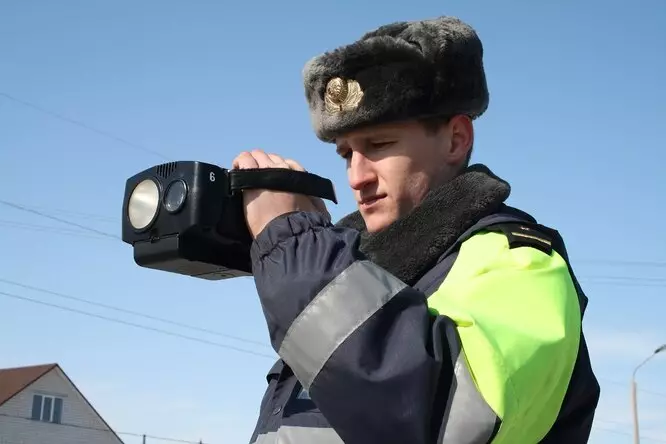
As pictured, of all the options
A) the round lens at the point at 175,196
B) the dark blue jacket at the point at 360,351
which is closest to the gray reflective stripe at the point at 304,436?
the dark blue jacket at the point at 360,351

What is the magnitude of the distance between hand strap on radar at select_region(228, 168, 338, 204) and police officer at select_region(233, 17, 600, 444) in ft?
0.06

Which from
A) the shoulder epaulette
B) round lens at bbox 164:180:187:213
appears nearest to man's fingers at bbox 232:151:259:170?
round lens at bbox 164:180:187:213

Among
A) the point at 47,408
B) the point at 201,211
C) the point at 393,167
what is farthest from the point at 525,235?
the point at 47,408

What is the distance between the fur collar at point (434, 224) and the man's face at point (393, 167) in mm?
73

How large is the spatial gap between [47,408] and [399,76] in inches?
1190

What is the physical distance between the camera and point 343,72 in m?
2.05

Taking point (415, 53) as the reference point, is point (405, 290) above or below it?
below

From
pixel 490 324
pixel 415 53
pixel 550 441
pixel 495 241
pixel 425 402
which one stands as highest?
pixel 415 53

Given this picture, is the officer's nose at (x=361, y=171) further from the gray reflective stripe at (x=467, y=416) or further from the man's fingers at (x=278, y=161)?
the gray reflective stripe at (x=467, y=416)

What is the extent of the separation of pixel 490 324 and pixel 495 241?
269 mm

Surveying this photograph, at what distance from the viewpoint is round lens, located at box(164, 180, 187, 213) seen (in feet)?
5.86

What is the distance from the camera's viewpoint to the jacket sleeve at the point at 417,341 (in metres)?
1.41

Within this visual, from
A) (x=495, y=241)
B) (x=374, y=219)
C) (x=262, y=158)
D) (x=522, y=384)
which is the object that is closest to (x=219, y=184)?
(x=262, y=158)

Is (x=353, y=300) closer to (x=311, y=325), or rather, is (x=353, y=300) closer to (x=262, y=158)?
(x=311, y=325)
